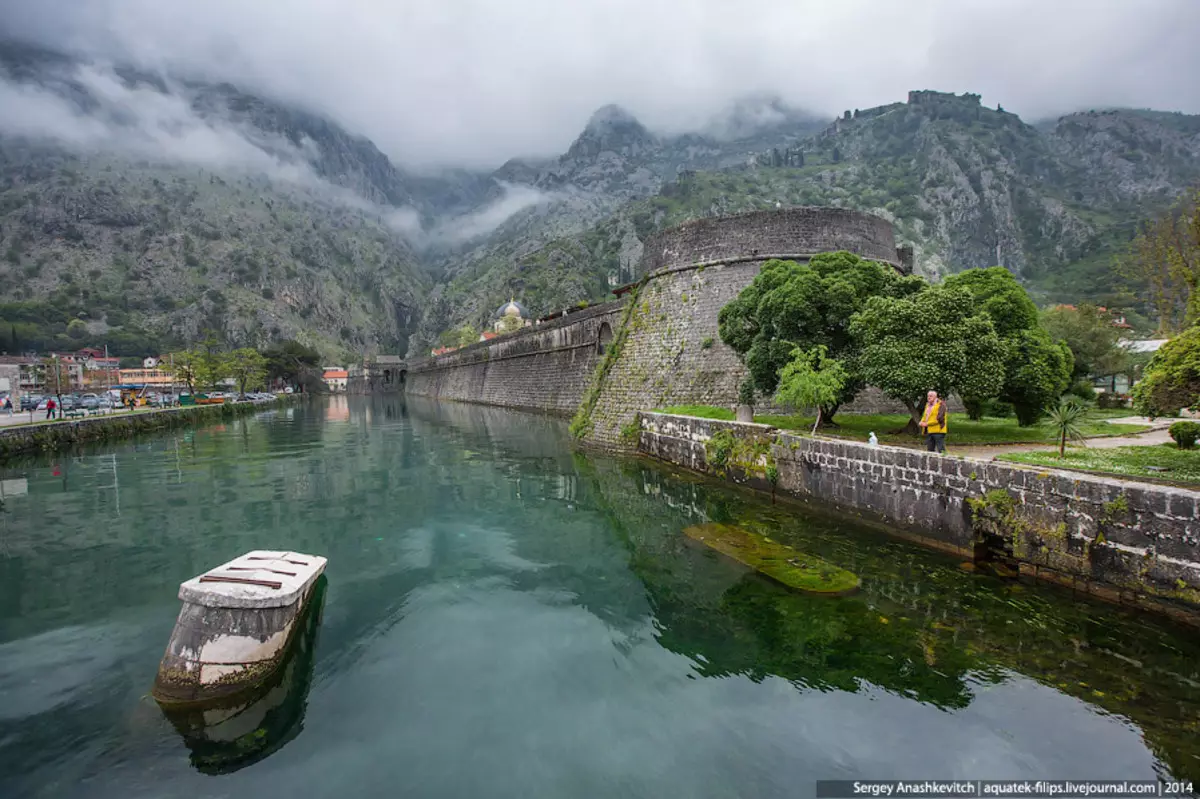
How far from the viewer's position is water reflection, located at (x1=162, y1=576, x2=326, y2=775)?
488 centimetres

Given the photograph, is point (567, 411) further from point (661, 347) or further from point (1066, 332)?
point (1066, 332)

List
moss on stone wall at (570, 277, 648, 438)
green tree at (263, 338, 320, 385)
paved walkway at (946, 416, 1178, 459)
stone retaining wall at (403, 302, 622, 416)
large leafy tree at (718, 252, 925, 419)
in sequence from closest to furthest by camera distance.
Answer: paved walkway at (946, 416, 1178, 459), large leafy tree at (718, 252, 925, 419), moss on stone wall at (570, 277, 648, 438), stone retaining wall at (403, 302, 622, 416), green tree at (263, 338, 320, 385)

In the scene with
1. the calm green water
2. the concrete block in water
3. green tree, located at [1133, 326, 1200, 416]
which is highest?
green tree, located at [1133, 326, 1200, 416]

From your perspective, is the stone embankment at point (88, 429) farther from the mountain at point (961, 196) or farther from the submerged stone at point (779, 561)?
the mountain at point (961, 196)

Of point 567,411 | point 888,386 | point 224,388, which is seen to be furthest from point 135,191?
point 888,386

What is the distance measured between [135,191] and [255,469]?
6661 inches

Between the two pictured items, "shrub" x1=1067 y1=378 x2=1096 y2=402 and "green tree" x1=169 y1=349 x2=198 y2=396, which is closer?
"shrub" x1=1067 y1=378 x2=1096 y2=402

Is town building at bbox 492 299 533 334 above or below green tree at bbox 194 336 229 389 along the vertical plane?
above

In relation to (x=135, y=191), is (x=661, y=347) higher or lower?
lower

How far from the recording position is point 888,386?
42.3 ft

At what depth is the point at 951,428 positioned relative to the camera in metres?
16.3

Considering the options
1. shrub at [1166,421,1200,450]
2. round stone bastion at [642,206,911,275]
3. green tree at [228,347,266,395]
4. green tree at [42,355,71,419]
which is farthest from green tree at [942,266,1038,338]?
green tree at [42,355,71,419]

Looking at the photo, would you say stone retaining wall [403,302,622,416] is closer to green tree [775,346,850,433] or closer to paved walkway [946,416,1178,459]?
green tree [775,346,850,433]

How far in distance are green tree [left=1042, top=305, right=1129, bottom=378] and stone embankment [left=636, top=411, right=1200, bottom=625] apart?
2073 cm
